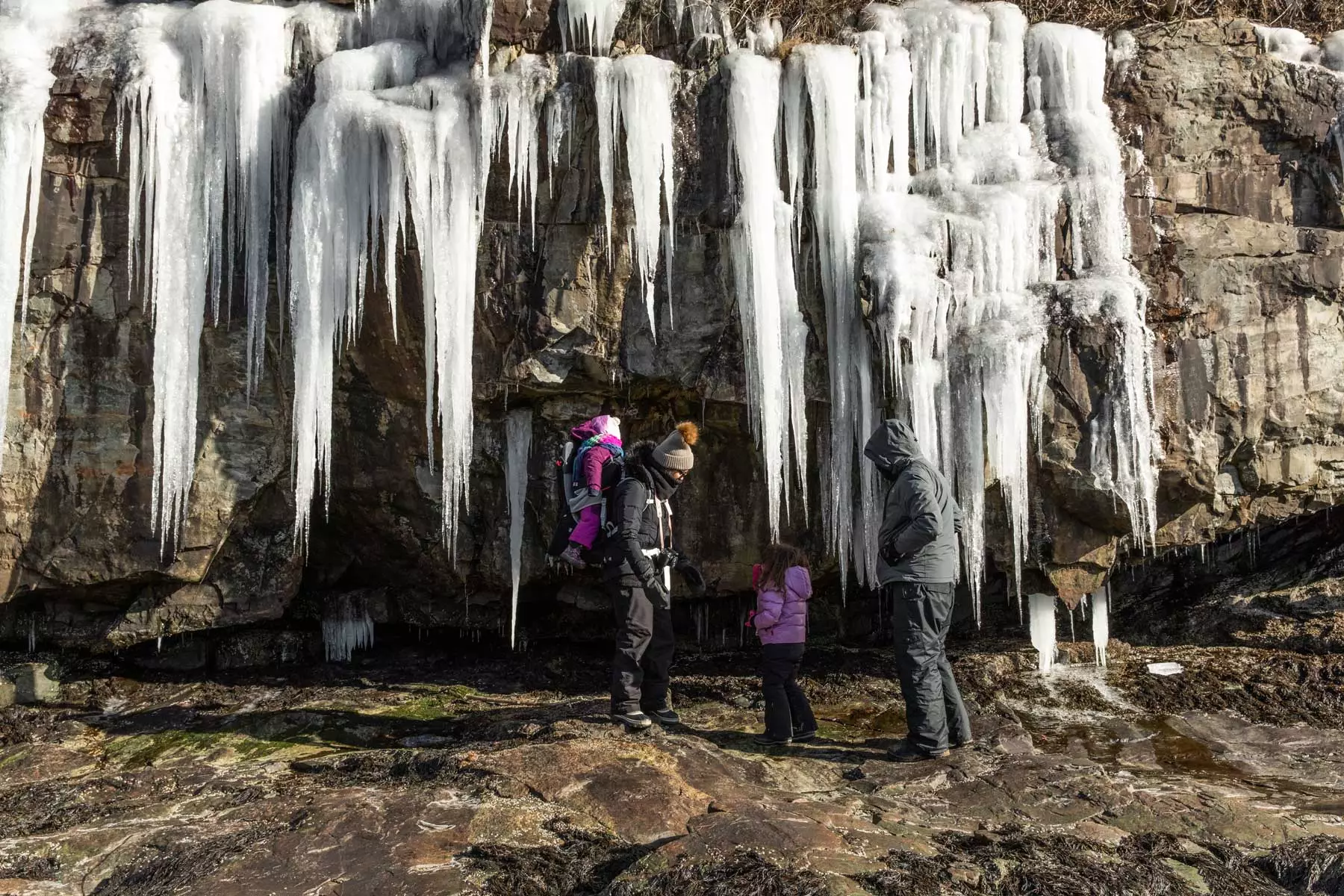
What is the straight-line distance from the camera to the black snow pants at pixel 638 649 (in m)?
6.59

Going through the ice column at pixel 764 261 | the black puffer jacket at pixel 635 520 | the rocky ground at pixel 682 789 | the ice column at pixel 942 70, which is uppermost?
the ice column at pixel 942 70

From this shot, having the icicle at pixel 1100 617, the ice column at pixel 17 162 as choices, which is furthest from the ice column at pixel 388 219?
the icicle at pixel 1100 617

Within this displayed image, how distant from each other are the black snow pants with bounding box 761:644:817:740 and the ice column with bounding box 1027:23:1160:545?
3.16 m

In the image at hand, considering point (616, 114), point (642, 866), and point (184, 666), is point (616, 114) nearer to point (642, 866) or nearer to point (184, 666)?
point (642, 866)

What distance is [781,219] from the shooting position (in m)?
8.41

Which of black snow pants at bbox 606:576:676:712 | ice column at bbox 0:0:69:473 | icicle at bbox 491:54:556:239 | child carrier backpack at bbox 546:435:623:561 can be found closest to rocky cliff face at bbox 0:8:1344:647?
ice column at bbox 0:0:69:473

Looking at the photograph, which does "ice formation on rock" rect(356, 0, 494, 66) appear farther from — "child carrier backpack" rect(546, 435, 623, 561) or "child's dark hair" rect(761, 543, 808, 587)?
"child's dark hair" rect(761, 543, 808, 587)

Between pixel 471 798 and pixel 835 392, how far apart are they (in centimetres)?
440

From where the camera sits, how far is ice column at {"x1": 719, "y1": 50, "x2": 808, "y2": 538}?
8.27 m

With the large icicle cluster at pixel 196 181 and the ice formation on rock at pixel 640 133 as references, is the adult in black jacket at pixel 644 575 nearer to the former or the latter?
the ice formation on rock at pixel 640 133

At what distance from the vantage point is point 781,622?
664cm

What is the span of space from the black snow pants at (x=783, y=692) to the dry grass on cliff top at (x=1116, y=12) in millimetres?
5179

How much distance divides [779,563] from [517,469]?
126 inches

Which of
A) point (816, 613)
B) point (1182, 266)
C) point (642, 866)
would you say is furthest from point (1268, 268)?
point (642, 866)
